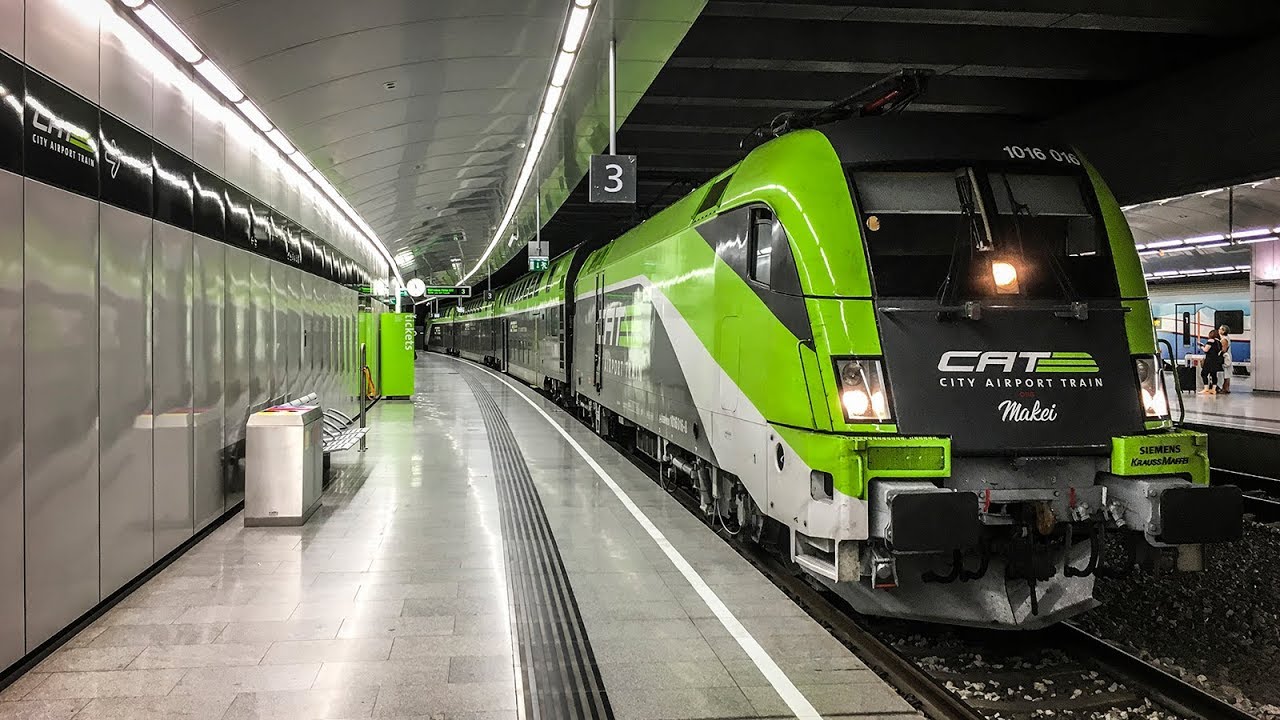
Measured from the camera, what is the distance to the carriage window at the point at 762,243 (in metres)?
5.39

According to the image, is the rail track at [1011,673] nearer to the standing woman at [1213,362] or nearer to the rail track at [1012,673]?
the rail track at [1012,673]

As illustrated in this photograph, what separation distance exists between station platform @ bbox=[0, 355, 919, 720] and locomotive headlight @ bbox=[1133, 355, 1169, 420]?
2210 mm

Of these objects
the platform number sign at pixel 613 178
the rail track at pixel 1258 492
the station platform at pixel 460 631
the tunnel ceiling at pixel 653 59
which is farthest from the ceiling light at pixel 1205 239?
the station platform at pixel 460 631

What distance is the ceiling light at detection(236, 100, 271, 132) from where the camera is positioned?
7.93 meters

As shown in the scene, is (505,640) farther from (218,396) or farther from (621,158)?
(621,158)

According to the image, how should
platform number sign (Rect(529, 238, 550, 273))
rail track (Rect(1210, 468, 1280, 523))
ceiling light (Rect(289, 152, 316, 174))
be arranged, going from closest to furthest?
1. rail track (Rect(1210, 468, 1280, 523))
2. ceiling light (Rect(289, 152, 316, 174))
3. platform number sign (Rect(529, 238, 550, 273))

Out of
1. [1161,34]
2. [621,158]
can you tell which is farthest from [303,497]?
[1161,34]

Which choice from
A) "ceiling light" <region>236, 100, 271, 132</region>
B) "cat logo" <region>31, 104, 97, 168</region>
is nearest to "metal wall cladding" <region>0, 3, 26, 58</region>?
"cat logo" <region>31, 104, 97, 168</region>

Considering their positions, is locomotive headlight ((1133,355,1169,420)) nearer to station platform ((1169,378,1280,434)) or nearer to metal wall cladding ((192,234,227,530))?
metal wall cladding ((192,234,227,530))

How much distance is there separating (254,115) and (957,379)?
690 centimetres

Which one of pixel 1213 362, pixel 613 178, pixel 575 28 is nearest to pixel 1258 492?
pixel 613 178

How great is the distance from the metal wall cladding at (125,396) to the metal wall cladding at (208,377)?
37.7 inches

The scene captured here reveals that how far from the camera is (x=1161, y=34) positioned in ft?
29.4

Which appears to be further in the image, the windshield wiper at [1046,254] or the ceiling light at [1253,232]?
the ceiling light at [1253,232]
